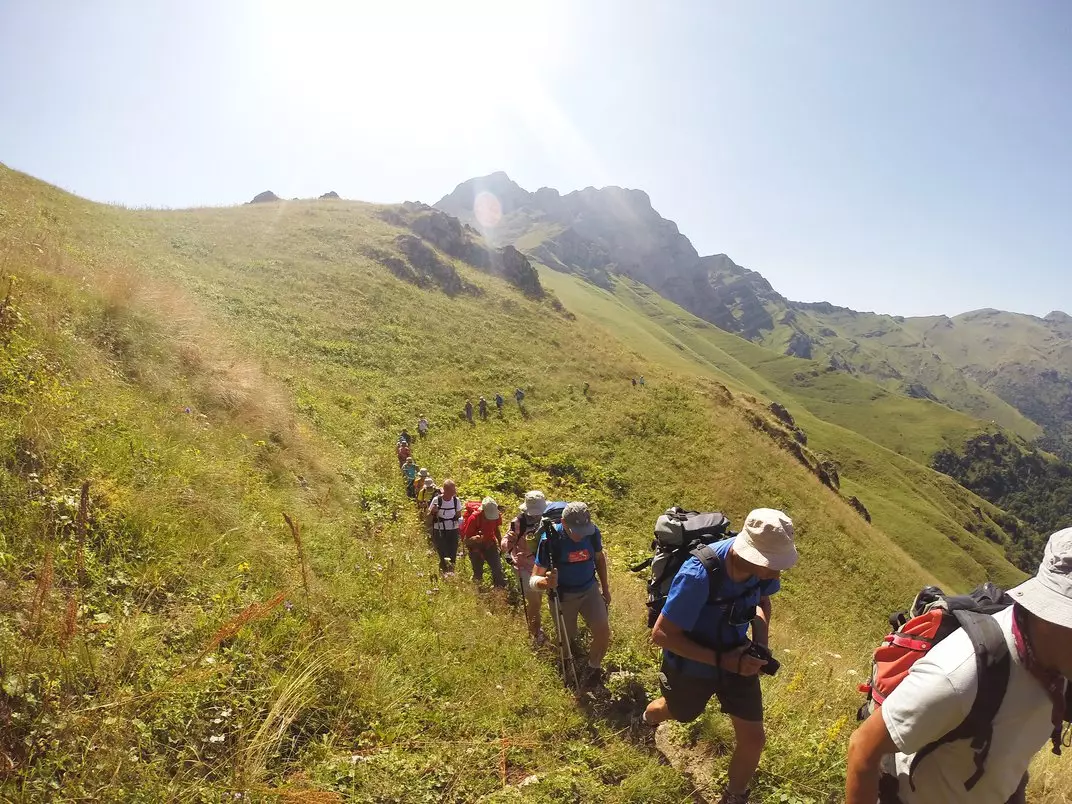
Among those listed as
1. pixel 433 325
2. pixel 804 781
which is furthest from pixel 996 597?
pixel 433 325

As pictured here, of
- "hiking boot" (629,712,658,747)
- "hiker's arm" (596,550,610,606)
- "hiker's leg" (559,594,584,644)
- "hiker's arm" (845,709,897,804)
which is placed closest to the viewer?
"hiker's arm" (845,709,897,804)

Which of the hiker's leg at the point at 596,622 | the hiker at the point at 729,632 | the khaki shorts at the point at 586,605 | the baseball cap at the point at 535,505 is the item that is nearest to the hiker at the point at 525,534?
the baseball cap at the point at 535,505

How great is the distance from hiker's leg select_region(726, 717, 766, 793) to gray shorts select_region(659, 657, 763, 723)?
0.20 ft

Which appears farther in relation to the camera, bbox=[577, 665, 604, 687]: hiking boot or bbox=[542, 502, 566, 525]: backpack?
bbox=[542, 502, 566, 525]: backpack

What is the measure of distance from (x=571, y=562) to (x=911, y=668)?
3966 millimetres

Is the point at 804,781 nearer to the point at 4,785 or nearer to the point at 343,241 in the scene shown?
the point at 4,785

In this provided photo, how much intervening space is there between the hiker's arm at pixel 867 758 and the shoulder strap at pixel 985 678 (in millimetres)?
313

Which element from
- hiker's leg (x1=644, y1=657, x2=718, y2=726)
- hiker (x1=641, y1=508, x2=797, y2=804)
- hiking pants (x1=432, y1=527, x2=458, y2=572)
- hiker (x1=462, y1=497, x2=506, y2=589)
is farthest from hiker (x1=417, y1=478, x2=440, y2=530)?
hiker (x1=641, y1=508, x2=797, y2=804)

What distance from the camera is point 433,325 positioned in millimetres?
38375

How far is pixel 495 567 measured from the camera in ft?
28.2

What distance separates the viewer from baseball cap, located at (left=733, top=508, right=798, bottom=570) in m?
3.77

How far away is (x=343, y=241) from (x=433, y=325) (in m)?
17.4

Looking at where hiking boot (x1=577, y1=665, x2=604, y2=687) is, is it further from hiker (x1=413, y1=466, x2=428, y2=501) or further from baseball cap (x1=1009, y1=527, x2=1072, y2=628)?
hiker (x1=413, y1=466, x2=428, y2=501)

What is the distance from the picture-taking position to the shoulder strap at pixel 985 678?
7.38 feet
